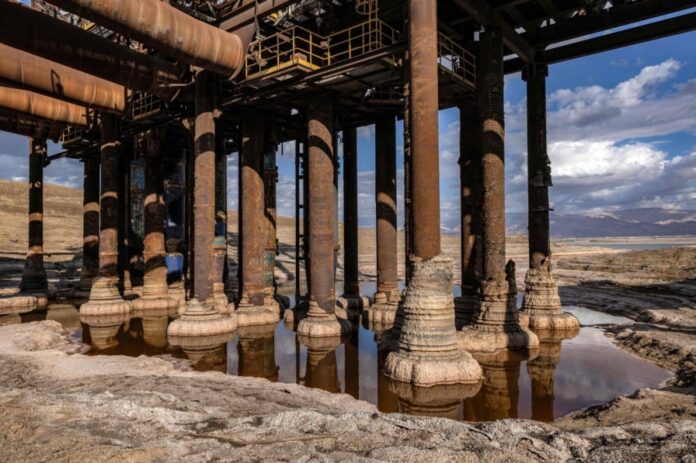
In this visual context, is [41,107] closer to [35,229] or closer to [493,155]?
[35,229]

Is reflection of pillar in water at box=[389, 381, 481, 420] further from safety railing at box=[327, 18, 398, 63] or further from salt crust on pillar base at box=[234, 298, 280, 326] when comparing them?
safety railing at box=[327, 18, 398, 63]

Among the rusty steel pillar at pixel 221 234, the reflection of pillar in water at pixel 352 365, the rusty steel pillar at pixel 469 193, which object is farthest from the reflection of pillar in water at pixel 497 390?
the rusty steel pillar at pixel 221 234

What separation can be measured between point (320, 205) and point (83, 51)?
739 centimetres

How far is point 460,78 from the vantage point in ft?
42.5

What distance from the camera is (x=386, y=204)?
55.8ft

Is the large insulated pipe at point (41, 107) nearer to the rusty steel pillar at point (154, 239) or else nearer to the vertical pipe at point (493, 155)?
the rusty steel pillar at point (154, 239)

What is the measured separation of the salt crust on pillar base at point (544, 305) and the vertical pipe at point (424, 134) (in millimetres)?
6287

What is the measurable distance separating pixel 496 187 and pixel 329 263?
5.27 metres

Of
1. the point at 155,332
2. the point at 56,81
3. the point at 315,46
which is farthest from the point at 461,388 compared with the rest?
the point at 56,81

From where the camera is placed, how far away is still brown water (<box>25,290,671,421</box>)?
26.1 ft

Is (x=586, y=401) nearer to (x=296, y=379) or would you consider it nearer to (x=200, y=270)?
(x=296, y=379)

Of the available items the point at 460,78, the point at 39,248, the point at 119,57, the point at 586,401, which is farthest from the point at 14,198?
the point at 586,401

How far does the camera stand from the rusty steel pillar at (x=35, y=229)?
22031mm

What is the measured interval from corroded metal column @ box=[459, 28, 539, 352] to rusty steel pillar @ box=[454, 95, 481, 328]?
1.57 metres
